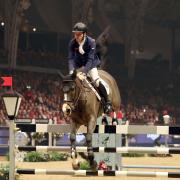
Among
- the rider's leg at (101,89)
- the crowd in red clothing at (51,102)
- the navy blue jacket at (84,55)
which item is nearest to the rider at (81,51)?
the navy blue jacket at (84,55)

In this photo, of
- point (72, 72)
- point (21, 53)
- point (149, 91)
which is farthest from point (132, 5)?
point (72, 72)

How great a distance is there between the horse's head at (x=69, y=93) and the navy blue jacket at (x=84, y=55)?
640mm

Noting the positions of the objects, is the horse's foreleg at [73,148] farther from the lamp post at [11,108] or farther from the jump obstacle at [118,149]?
the lamp post at [11,108]

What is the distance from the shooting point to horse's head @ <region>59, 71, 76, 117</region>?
10630mm

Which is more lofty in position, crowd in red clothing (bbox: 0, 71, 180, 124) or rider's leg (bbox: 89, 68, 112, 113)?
crowd in red clothing (bbox: 0, 71, 180, 124)

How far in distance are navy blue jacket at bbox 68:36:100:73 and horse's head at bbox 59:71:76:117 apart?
2.10 ft

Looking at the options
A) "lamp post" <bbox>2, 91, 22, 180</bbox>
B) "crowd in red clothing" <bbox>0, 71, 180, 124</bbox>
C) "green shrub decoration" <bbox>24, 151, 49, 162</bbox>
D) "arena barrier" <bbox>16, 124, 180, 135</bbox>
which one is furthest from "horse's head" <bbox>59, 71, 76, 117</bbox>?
"crowd in red clothing" <bbox>0, 71, 180, 124</bbox>

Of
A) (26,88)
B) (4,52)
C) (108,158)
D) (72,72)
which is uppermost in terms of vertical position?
(4,52)

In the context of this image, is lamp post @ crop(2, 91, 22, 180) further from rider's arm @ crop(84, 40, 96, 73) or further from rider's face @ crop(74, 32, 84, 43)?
rider's face @ crop(74, 32, 84, 43)

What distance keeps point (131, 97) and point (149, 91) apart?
9.18 feet

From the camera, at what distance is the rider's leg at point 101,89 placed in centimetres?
1195

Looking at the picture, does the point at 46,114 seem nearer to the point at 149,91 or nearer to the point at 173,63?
the point at 149,91

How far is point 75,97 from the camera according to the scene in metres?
10.9

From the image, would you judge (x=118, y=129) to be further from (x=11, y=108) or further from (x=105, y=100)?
(x=11, y=108)
